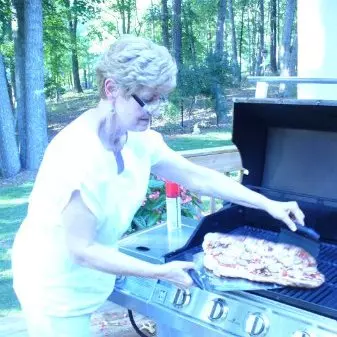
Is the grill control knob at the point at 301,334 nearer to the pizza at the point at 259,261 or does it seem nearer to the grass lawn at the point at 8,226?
Result: the pizza at the point at 259,261

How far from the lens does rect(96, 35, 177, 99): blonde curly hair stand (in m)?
1.35

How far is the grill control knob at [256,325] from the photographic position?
4.94 ft

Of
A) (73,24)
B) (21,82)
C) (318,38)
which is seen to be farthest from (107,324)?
(73,24)

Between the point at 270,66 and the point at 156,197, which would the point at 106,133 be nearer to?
the point at 156,197

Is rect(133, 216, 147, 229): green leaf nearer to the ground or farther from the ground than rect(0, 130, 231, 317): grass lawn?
farther from the ground

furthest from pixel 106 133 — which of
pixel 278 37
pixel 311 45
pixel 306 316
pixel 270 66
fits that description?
pixel 278 37

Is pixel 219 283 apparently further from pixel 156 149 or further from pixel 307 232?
pixel 156 149

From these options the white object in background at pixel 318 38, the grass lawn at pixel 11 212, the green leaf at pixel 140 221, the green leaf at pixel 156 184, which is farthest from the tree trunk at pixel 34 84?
the green leaf at pixel 140 221

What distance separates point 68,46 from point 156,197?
15.6m

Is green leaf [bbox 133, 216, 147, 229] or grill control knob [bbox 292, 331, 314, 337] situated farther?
green leaf [bbox 133, 216, 147, 229]

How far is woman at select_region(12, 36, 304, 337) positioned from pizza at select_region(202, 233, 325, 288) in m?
0.15

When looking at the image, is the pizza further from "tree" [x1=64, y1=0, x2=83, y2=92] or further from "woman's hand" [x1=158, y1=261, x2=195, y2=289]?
"tree" [x1=64, y1=0, x2=83, y2=92]

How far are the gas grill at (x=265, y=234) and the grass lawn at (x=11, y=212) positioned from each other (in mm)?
1910

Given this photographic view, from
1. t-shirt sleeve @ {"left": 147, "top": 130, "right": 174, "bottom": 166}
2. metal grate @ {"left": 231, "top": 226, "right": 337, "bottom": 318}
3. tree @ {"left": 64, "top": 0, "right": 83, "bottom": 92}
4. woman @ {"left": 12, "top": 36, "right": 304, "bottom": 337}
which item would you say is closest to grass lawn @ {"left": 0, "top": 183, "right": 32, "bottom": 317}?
woman @ {"left": 12, "top": 36, "right": 304, "bottom": 337}
